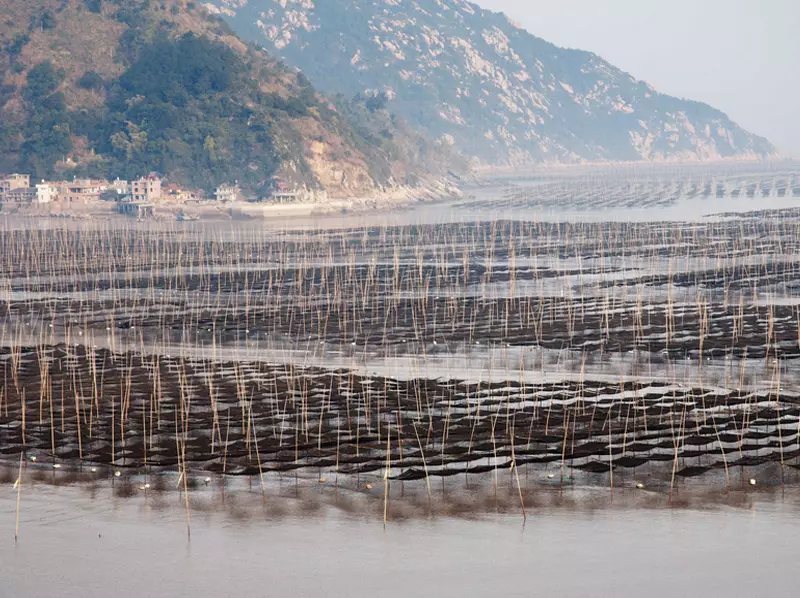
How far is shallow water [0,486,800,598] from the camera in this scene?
57.3 feet

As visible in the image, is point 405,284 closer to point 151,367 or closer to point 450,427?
point 151,367

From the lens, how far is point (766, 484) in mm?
21078

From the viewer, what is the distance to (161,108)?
146 meters

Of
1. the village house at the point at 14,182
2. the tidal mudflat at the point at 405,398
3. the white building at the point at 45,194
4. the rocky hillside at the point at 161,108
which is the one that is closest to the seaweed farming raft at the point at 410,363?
the tidal mudflat at the point at 405,398

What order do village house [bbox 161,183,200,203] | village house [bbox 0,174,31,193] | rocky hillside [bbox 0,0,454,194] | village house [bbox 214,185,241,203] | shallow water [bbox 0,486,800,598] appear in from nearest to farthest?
shallow water [bbox 0,486,800,598], village house [bbox 161,183,200,203], village house [bbox 214,185,241,203], village house [bbox 0,174,31,193], rocky hillside [bbox 0,0,454,194]

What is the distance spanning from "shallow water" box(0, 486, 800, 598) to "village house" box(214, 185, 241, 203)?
103 metres

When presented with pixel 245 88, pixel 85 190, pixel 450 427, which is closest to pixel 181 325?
pixel 450 427

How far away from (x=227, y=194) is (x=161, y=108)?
26844 millimetres

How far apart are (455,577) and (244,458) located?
259 inches

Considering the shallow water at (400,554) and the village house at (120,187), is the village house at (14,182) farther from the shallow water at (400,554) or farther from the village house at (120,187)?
the shallow water at (400,554)

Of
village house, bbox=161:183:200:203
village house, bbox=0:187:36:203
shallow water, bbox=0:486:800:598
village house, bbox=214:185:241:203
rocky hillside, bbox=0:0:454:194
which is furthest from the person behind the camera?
rocky hillside, bbox=0:0:454:194

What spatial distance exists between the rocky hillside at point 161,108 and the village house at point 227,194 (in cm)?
445

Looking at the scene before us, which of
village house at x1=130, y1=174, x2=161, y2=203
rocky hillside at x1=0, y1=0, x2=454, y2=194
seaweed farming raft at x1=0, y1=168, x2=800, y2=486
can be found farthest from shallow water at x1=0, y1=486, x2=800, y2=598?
rocky hillside at x1=0, y1=0, x2=454, y2=194

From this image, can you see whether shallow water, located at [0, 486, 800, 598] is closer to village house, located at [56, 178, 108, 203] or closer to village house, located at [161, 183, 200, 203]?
village house, located at [161, 183, 200, 203]
